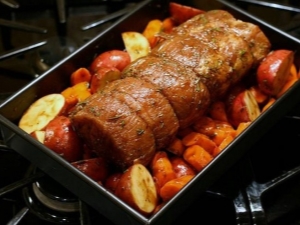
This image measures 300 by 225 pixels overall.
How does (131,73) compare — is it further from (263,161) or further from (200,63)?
(263,161)

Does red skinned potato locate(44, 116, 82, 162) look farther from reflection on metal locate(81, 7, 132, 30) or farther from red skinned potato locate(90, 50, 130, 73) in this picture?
reflection on metal locate(81, 7, 132, 30)

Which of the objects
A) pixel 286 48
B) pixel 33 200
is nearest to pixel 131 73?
pixel 33 200

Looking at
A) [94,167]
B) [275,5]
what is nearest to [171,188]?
[94,167]

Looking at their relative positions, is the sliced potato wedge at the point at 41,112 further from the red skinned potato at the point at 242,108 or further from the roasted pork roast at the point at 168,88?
the red skinned potato at the point at 242,108

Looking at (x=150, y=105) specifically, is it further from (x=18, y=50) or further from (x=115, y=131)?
(x=18, y=50)

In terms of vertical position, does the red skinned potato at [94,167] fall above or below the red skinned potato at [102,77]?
below

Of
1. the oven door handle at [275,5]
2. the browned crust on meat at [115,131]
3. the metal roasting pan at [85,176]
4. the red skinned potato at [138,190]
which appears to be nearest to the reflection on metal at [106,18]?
the metal roasting pan at [85,176]

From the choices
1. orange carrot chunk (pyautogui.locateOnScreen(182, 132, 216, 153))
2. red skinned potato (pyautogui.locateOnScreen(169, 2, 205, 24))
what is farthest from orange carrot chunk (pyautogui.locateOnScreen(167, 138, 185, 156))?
red skinned potato (pyautogui.locateOnScreen(169, 2, 205, 24))
